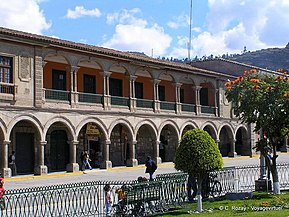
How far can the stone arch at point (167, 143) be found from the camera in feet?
118

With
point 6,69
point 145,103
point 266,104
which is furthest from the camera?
point 145,103

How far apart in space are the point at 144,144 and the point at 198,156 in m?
22.1

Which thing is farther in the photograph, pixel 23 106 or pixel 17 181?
pixel 23 106

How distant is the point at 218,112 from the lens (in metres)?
40.0

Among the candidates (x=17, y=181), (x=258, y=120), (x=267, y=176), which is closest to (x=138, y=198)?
(x=258, y=120)

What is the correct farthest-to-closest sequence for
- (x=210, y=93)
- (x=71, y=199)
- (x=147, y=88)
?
(x=210, y=93), (x=147, y=88), (x=71, y=199)

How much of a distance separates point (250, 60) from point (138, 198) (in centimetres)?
13552

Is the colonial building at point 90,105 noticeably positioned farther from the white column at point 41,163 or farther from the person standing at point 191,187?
the person standing at point 191,187

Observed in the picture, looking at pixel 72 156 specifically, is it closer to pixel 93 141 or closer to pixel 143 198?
pixel 93 141

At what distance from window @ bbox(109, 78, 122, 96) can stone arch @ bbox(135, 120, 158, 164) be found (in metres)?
2.78

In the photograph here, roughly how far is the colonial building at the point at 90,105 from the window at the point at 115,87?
0.21 ft

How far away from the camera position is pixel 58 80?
29.3m

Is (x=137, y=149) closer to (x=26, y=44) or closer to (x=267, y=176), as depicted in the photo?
(x=26, y=44)

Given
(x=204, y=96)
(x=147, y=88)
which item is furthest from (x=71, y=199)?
(x=204, y=96)
